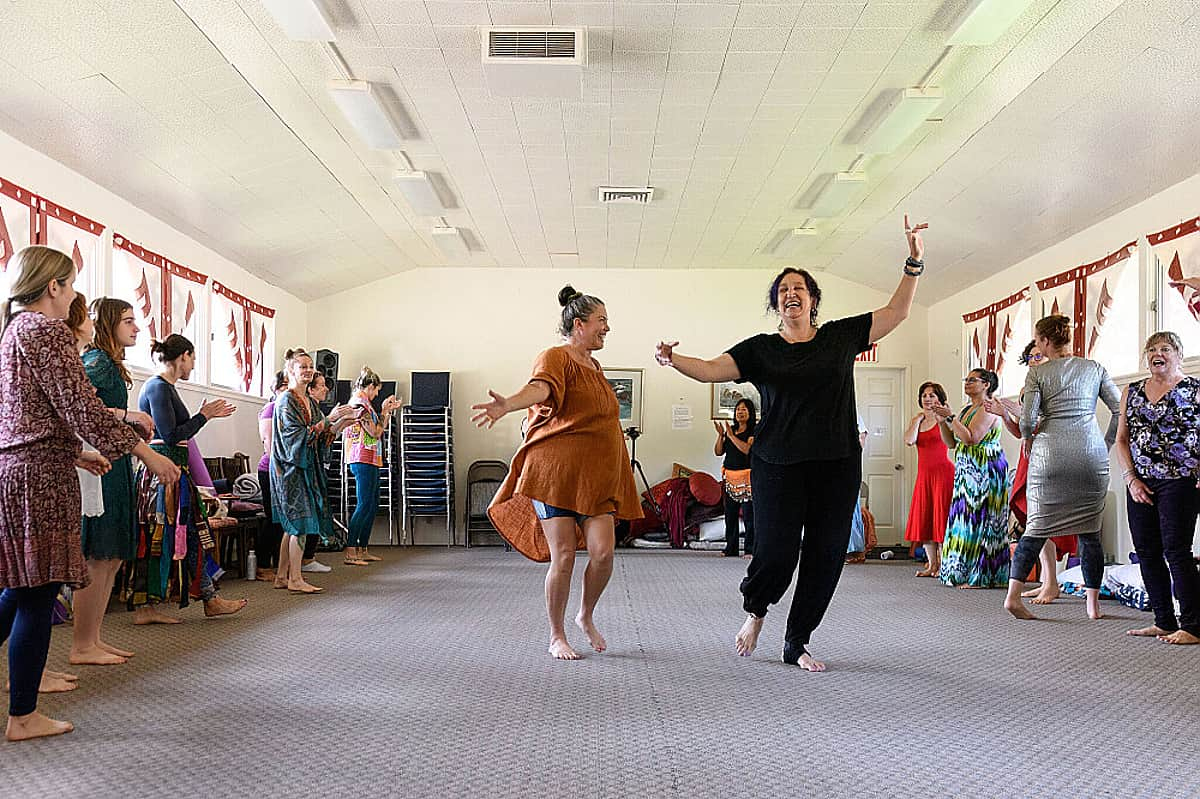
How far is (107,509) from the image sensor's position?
3.96m

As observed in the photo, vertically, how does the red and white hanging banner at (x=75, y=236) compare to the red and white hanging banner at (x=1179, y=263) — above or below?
above

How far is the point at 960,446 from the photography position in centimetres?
710

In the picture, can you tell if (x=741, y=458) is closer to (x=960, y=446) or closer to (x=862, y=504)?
(x=862, y=504)

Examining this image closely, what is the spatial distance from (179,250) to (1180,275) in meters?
7.11

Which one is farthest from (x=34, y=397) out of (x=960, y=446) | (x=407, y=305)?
(x=407, y=305)

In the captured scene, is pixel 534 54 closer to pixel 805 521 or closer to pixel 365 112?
pixel 365 112

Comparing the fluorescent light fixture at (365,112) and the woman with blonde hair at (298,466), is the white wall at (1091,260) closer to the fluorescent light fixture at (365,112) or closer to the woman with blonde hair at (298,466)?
the fluorescent light fixture at (365,112)

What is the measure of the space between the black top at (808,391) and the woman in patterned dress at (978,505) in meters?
3.28

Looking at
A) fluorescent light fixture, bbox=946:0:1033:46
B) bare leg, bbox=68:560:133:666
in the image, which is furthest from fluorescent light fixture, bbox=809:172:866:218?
bare leg, bbox=68:560:133:666

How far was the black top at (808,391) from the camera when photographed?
380 centimetres

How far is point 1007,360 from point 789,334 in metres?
6.22

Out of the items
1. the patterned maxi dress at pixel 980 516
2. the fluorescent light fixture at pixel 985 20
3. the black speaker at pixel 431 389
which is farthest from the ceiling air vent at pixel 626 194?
the fluorescent light fixture at pixel 985 20

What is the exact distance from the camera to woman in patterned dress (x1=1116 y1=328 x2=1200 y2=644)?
4641 mm

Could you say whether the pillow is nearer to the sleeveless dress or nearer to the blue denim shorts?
the sleeveless dress
